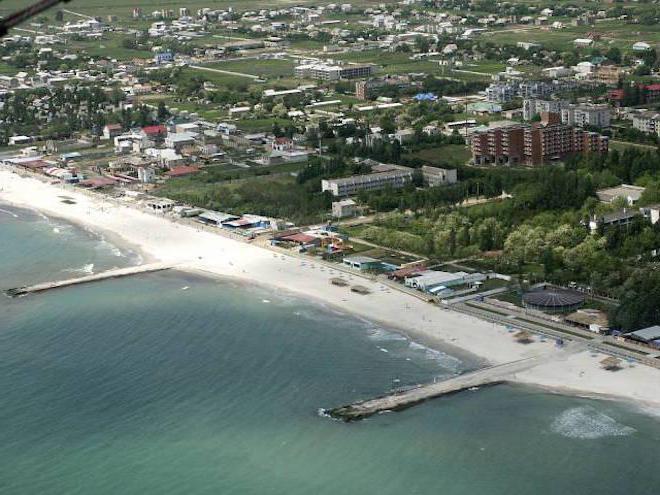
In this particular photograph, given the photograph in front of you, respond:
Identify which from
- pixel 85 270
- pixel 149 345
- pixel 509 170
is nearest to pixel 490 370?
pixel 149 345

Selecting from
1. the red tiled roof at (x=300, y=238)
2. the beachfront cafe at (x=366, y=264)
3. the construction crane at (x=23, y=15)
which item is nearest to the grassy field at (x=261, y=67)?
the red tiled roof at (x=300, y=238)

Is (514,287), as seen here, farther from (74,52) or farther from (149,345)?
(74,52)

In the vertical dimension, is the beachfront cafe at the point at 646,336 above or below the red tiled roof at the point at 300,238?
above

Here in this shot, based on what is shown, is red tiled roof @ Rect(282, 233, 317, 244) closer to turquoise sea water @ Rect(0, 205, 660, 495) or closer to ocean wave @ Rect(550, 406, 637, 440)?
turquoise sea water @ Rect(0, 205, 660, 495)

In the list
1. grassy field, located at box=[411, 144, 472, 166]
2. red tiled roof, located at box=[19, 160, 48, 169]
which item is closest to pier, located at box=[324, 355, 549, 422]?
grassy field, located at box=[411, 144, 472, 166]

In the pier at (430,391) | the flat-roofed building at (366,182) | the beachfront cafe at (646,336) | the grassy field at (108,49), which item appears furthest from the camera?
the grassy field at (108,49)

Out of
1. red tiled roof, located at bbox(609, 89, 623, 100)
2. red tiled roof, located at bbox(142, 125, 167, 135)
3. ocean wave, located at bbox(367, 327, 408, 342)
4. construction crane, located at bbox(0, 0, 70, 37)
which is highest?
construction crane, located at bbox(0, 0, 70, 37)

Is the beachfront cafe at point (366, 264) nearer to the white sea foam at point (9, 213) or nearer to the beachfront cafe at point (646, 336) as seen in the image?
the beachfront cafe at point (646, 336)

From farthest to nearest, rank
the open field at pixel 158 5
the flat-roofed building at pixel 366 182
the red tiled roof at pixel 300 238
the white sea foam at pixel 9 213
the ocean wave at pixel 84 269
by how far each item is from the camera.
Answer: the open field at pixel 158 5 → the white sea foam at pixel 9 213 → the flat-roofed building at pixel 366 182 → the red tiled roof at pixel 300 238 → the ocean wave at pixel 84 269
